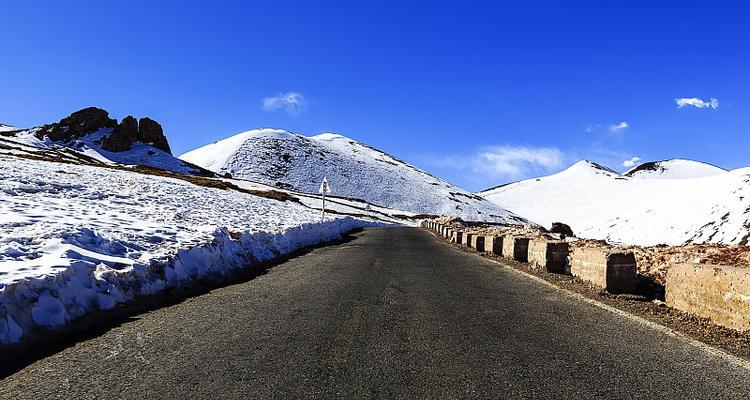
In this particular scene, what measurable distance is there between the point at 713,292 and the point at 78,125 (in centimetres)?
13957

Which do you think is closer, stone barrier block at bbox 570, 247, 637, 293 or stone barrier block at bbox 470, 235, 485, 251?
stone barrier block at bbox 570, 247, 637, 293

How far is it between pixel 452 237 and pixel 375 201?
108112 millimetres

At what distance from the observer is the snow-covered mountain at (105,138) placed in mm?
104438

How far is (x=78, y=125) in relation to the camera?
117250mm

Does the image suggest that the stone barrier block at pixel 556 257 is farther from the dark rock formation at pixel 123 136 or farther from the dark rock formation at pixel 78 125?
the dark rock formation at pixel 78 125

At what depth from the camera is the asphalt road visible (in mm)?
3742

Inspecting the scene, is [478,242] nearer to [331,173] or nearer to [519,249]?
[519,249]

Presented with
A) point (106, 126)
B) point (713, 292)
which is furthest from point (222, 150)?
point (713, 292)

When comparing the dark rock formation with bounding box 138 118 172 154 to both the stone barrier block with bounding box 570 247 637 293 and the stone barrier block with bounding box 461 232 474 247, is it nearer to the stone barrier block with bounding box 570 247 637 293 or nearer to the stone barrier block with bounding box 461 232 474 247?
the stone barrier block with bounding box 461 232 474 247

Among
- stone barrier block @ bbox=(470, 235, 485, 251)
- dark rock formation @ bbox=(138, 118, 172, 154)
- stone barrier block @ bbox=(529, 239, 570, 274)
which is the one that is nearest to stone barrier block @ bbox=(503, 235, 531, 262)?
stone barrier block @ bbox=(529, 239, 570, 274)

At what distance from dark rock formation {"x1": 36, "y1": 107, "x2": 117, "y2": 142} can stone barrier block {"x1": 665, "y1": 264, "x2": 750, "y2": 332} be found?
13124 cm

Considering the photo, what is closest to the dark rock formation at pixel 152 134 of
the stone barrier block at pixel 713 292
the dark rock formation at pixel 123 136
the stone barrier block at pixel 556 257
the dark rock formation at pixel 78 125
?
the dark rock formation at pixel 123 136

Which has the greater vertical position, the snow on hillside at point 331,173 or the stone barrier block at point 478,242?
the snow on hillside at point 331,173

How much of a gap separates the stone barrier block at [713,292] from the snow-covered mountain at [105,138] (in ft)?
340
